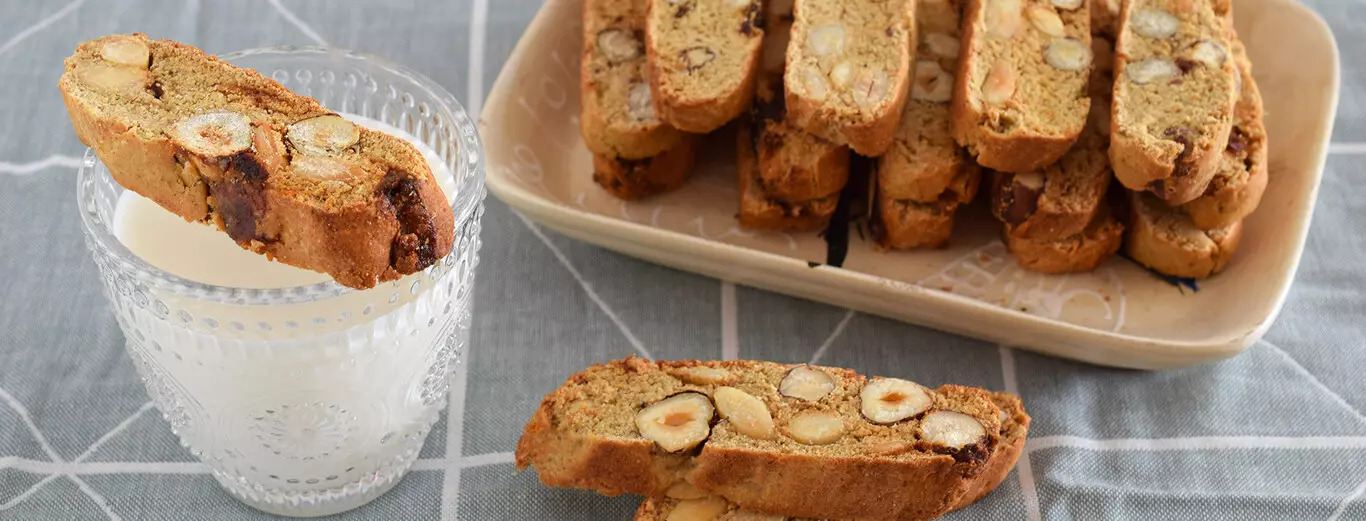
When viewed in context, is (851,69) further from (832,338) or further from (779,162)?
(832,338)

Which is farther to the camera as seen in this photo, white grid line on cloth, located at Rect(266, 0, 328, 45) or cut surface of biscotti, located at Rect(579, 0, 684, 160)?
white grid line on cloth, located at Rect(266, 0, 328, 45)

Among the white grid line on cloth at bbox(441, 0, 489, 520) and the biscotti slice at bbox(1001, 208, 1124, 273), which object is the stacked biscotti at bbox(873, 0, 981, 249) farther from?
the white grid line on cloth at bbox(441, 0, 489, 520)

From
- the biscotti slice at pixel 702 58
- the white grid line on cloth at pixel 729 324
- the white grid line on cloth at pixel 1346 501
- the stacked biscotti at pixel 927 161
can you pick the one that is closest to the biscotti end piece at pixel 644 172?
the biscotti slice at pixel 702 58

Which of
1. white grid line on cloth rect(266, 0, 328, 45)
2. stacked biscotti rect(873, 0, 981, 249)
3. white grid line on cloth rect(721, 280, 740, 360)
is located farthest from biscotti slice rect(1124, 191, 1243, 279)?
white grid line on cloth rect(266, 0, 328, 45)

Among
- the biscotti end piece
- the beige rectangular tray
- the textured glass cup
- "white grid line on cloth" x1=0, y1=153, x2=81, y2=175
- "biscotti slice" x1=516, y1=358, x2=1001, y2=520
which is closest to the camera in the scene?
the textured glass cup

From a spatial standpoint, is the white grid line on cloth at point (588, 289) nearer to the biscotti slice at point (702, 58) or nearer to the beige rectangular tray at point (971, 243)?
the beige rectangular tray at point (971, 243)

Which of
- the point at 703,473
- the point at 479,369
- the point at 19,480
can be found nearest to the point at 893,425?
the point at 703,473

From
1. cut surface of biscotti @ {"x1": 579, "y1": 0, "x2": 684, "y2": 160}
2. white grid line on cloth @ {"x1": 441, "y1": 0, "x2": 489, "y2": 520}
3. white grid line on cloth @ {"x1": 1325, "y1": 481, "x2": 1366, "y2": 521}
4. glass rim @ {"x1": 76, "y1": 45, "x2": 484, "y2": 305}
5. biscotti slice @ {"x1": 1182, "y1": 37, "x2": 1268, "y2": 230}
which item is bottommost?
white grid line on cloth @ {"x1": 1325, "y1": 481, "x2": 1366, "y2": 521}
